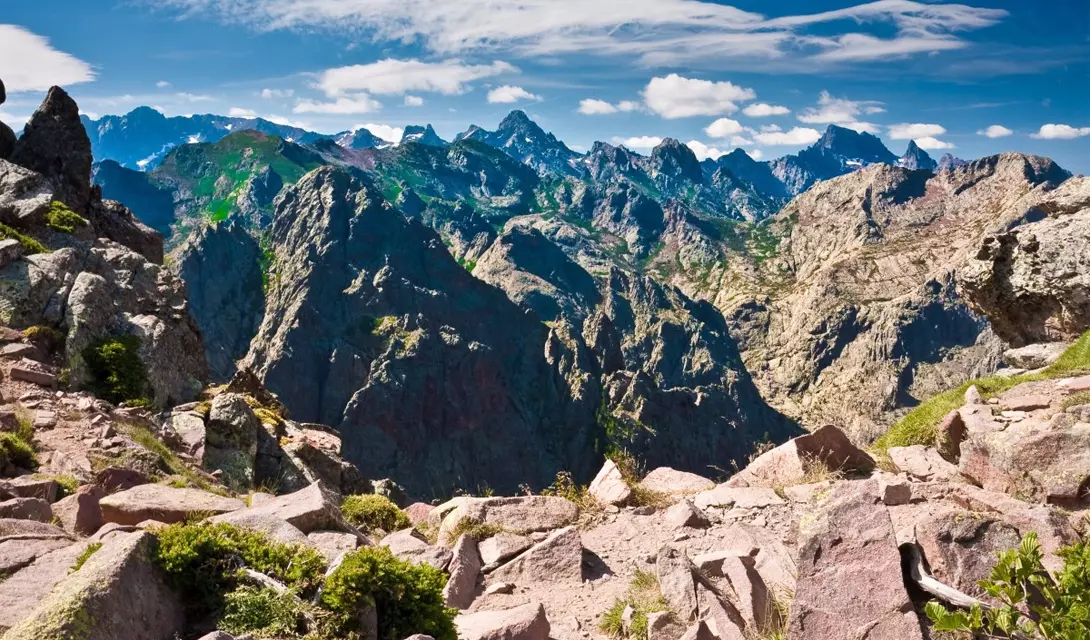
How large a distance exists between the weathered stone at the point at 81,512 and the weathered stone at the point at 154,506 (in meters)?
0.15

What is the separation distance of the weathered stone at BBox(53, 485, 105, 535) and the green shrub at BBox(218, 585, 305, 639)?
5.18m

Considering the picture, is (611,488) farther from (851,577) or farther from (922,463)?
(851,577)

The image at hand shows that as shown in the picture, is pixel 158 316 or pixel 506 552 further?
pixel 158 316

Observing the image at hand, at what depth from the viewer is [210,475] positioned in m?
19.6

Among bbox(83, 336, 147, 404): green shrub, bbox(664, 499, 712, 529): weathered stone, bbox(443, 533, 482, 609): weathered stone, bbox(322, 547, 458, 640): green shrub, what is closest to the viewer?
bbox(322, 547, 458, 640): green shrub

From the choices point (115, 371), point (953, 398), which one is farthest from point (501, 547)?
point (115, 371)

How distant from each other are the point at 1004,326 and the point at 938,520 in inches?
1028

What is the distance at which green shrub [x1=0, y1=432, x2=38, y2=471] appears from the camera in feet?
49.8

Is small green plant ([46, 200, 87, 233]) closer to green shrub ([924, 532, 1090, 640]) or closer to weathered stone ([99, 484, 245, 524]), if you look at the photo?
weathered stone ([99, 484, 245, 524])

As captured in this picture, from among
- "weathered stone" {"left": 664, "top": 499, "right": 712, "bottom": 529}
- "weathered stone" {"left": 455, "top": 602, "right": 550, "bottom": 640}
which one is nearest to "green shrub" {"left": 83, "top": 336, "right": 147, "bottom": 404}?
"weathered stone" {"left": 455, "top": 602, "right": 550, "bottom": 640}

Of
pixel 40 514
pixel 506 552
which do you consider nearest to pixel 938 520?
pixel 506 552

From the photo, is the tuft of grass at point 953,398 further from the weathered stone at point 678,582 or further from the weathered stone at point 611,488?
the weathered stone at point 678,582

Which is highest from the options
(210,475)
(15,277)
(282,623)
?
(15,277)

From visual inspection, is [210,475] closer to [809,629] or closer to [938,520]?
[809,629]
